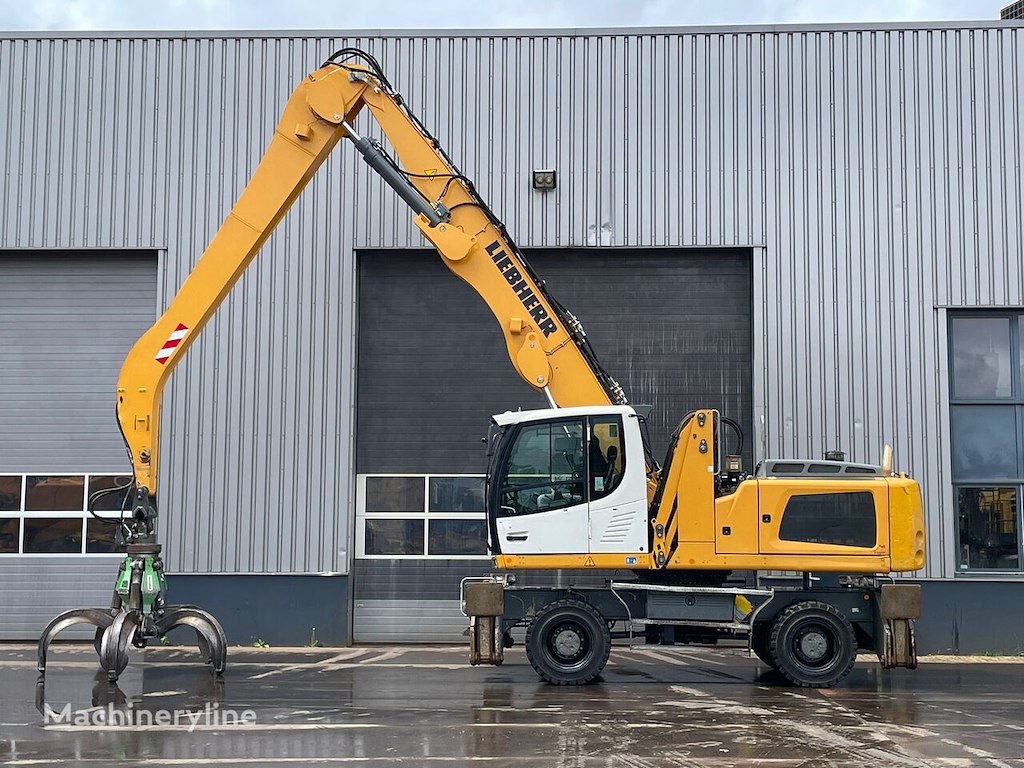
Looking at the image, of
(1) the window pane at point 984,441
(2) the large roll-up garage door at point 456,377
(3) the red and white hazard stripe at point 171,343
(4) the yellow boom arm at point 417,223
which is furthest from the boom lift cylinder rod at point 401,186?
(1) the window pane at point 984,441

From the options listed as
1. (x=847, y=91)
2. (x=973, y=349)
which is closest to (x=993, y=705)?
(x=973, y=349)

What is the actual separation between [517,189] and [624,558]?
22.5 ft

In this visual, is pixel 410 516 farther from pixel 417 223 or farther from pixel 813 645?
pixel 813 645

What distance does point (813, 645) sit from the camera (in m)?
12.5

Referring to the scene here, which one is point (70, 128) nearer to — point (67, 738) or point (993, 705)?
point (67, 738)

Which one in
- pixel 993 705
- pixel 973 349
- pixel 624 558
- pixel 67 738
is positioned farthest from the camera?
pixel 973 349

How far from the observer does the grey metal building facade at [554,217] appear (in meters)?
16.5

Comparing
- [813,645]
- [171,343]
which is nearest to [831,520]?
[813,645]

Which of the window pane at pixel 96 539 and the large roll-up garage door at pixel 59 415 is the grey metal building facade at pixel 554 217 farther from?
the window pane at pixel 96 539

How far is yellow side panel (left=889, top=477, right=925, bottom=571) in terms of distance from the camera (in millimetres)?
12484

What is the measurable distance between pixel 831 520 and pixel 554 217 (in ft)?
22.2

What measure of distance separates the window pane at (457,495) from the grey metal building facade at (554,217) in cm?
27

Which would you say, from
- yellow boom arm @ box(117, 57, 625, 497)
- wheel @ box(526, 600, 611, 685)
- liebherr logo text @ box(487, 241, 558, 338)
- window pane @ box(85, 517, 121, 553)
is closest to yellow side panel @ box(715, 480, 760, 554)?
wheel @ box(526, 600, 611, 685)

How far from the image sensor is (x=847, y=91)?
17000mm
